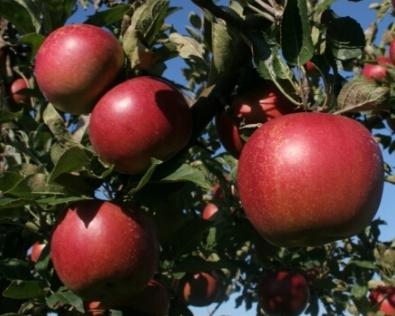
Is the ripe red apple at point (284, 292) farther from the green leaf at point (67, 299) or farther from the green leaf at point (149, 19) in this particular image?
the green leaf at point (149, 19)

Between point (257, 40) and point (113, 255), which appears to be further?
point (113, 255)

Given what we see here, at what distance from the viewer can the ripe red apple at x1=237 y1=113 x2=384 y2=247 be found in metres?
1.03

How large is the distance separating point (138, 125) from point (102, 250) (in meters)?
0.27

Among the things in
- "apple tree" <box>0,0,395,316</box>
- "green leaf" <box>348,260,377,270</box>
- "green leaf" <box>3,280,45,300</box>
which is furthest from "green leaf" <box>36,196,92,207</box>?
"green leaf" <box>348,260,377,270</box>

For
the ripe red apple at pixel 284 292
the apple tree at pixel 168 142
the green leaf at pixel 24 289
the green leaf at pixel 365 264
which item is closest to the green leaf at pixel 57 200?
the apple tree at pixel 168 142

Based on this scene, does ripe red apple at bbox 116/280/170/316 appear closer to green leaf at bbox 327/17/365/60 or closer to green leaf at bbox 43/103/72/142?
green leaf at bbox 43/103/72/142

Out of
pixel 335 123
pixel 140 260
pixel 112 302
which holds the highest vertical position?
pixel 335 123

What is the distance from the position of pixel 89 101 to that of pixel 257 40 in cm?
42

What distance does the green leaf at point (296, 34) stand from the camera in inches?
42.5

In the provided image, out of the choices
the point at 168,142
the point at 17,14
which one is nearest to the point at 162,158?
the point at 168,142

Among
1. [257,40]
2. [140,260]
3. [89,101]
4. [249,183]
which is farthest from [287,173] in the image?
[89,101]

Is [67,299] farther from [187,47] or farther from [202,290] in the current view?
[202,290]

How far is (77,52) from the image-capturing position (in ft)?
4.37

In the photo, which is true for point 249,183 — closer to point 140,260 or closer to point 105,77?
point 140,260
